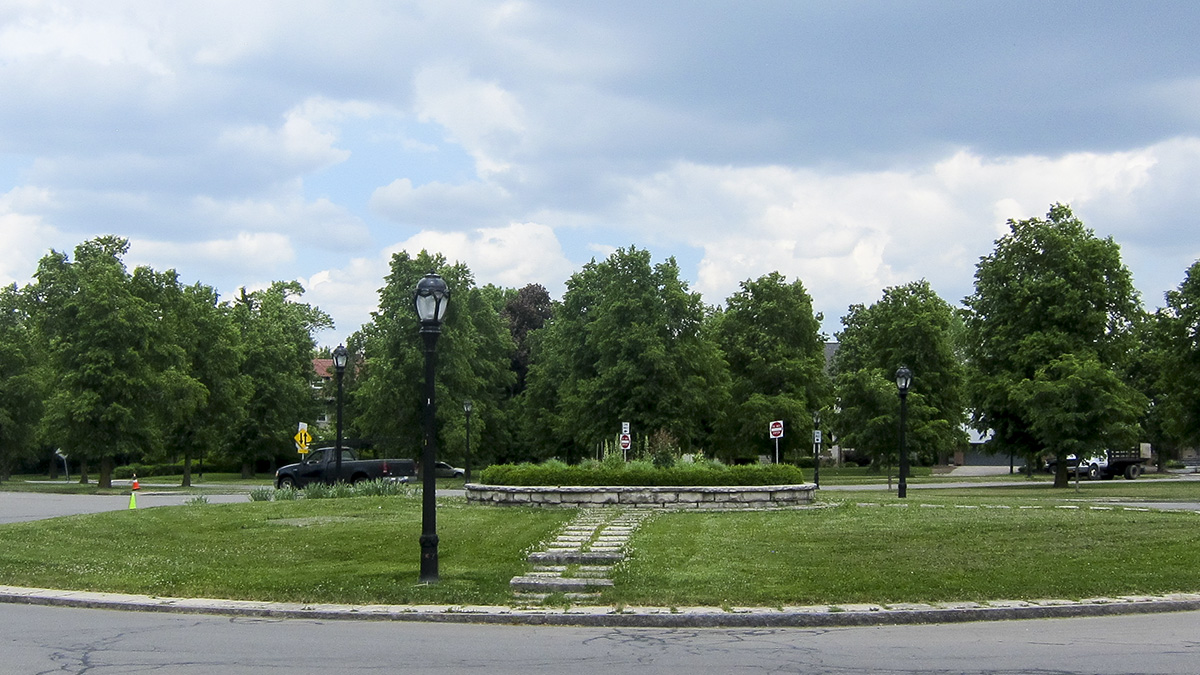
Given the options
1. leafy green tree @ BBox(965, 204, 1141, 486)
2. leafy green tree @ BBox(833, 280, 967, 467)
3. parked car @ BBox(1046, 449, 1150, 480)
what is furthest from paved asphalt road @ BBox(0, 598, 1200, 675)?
parked car @ BBox(1046, 449, 1150, 480)

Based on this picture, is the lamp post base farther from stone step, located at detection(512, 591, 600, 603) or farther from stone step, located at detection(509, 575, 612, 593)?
stone step, located at detection(512, 591, 600, 603)

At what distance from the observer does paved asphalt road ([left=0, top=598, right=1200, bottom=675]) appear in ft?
29.3

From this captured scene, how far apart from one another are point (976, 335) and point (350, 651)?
4262 cm

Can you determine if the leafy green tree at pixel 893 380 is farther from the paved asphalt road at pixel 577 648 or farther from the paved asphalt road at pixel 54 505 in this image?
the paved asphalt road at pixel 577 648

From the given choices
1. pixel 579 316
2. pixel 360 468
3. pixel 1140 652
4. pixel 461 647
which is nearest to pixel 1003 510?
pixel 1140 652

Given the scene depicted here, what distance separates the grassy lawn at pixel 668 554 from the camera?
12.8m

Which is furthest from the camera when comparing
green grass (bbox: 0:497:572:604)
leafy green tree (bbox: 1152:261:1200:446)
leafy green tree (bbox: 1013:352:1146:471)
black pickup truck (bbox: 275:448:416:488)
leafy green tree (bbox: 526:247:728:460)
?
leafy green tree (bbox: 526:247:728:460)

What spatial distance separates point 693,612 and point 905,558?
4681mm

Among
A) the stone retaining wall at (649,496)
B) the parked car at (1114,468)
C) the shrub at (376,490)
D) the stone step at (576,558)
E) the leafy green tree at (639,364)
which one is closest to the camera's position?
the stone step at (576,558)

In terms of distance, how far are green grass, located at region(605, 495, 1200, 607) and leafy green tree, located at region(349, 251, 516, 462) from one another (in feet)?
117

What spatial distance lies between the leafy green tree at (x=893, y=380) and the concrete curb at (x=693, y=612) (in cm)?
3636

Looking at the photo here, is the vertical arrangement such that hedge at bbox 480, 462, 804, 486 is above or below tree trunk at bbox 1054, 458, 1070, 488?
above

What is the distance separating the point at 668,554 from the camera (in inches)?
604

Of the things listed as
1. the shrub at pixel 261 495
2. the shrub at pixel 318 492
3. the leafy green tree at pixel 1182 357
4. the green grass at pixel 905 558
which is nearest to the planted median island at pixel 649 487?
the green grass at pixel 905 558
